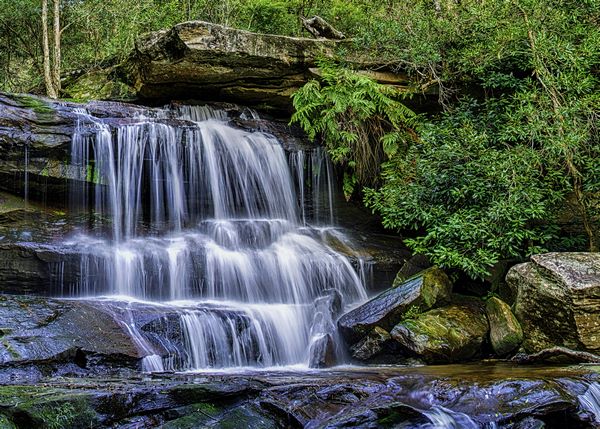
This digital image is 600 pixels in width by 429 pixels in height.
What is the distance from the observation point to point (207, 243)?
9.71 metres

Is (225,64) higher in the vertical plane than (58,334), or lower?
higher

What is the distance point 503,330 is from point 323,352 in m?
2.67

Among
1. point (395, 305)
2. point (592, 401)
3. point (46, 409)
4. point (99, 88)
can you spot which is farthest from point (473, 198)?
point (99, 88)

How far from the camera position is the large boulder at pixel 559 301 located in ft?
23.1

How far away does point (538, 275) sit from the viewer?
7578 mm

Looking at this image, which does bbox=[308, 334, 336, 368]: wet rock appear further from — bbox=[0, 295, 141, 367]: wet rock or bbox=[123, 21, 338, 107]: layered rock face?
bbox=[123, 21, 338, 107]: layered rock face

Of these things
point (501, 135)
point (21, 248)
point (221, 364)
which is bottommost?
point (221, 364)

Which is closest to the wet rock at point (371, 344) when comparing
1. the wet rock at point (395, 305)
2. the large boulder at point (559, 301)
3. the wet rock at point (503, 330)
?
the wet rock at point (395, 305)

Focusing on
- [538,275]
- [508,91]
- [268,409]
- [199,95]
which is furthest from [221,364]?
[508,91]

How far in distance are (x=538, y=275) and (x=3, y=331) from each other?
23.2 ft

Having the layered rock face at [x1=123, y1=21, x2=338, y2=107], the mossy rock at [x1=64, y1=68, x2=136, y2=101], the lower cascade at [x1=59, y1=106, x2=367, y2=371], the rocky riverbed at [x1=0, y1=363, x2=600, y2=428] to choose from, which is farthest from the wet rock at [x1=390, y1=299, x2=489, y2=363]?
the mossy rock at [x1=64, y1=68, x2=136, y2=101]

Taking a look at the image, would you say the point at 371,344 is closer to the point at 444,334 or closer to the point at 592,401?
the point at 444,334

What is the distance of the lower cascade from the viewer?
7465 mm

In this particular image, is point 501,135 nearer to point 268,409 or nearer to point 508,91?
point 508,91
